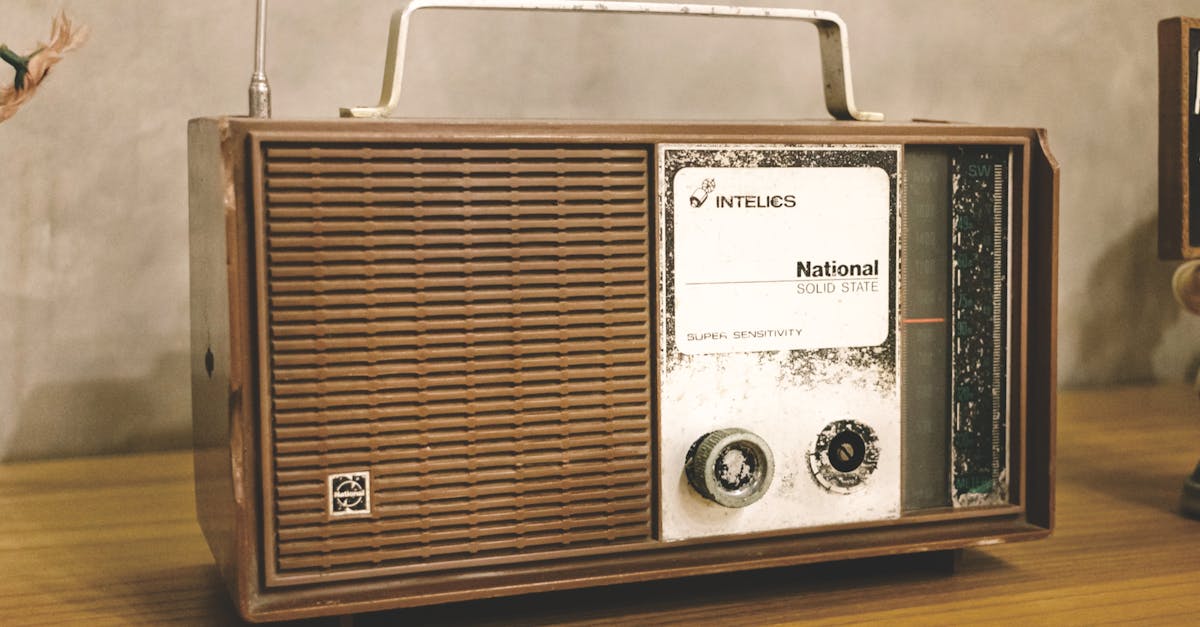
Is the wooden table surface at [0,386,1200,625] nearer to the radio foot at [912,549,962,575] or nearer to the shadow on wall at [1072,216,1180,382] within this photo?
the radio foot at [912,549,962,575]

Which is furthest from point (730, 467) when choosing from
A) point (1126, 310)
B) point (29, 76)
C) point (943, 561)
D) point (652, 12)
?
point (1126, 310)

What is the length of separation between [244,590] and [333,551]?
0.07 metres

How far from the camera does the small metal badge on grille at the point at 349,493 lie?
0.91 meters

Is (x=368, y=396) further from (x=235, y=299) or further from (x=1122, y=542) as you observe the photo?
(x=1122, y=542)

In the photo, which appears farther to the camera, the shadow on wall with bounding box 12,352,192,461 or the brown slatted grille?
the shadow on wall with bounding box 12,352,192,461

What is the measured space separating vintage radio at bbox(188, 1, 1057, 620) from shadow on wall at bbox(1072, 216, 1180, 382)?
2.98ft

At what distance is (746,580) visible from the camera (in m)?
1.06

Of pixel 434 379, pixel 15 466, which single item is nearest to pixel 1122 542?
pixel 434 379

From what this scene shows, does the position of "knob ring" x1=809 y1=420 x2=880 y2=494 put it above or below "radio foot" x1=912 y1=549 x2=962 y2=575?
above

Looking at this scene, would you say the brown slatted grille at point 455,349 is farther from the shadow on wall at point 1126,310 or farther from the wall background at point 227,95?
the shadow on wall at point 1126,310

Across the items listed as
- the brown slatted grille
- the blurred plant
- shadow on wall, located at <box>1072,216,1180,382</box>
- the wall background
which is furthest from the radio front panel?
shadow on wall, located at <box>1072,216,1180,382</box>

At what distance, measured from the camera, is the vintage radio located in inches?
35.3

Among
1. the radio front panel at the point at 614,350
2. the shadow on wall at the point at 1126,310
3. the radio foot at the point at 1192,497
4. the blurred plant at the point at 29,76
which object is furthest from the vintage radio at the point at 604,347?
the shadow on wall at the point at 1126,310

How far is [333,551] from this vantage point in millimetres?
917
